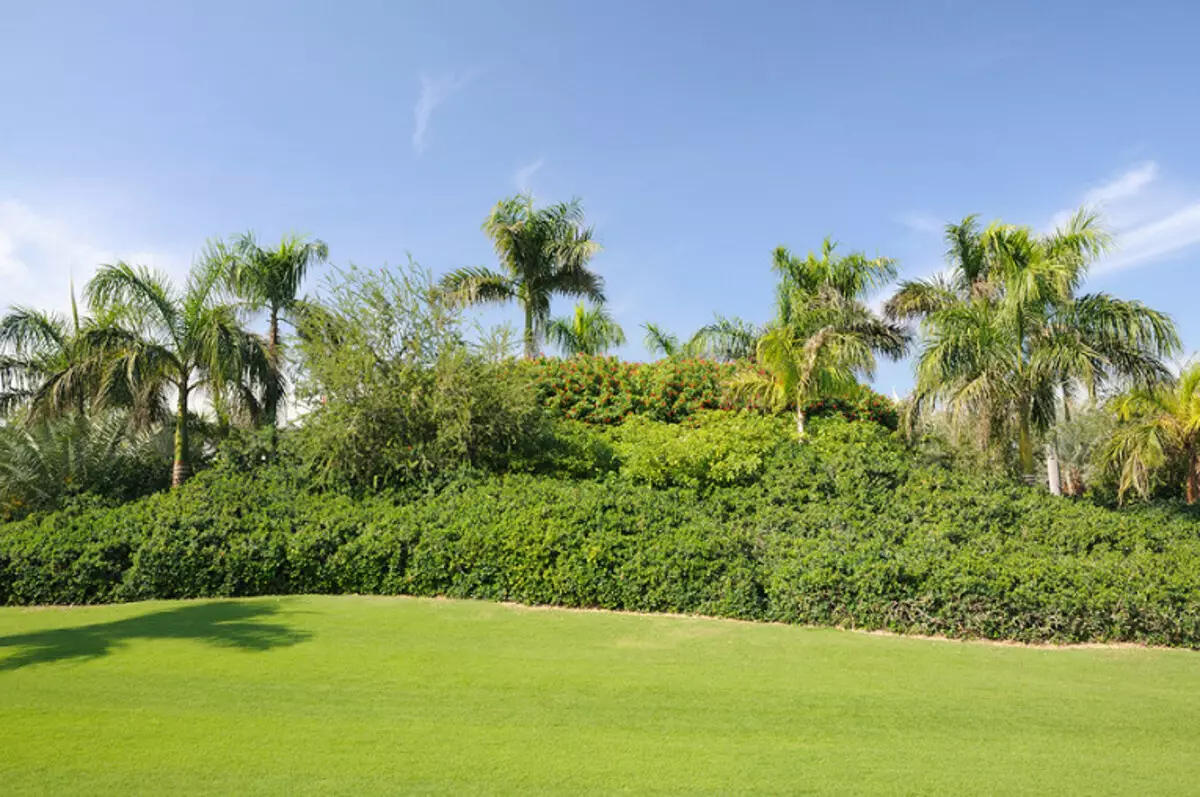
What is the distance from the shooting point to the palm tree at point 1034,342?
12.8 meters

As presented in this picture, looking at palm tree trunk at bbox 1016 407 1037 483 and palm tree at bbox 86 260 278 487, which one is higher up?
palm tree at bbox 86 260 278 487

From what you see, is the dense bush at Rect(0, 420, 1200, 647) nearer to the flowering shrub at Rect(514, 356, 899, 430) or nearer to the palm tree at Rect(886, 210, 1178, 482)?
the palm tree at Rect(886, 210, 1178, 482)

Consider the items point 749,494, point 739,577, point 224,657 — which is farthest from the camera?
point 749,494

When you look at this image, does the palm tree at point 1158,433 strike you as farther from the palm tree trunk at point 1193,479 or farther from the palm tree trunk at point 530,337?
the palm tree trunk at point 530,337

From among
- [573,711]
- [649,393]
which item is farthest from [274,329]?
[573,711]

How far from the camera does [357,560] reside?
11.2m

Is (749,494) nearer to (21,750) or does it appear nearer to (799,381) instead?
(799,381)

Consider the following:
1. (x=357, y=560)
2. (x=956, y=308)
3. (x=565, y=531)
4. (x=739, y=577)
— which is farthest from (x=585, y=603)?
(x=956, y=308)

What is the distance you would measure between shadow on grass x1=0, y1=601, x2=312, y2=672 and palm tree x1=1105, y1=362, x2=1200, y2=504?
43.4 feet

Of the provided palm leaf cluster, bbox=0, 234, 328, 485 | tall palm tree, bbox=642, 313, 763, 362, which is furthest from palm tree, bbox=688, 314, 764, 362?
palm leaf cluster, bbox=0, 234, 328, 485

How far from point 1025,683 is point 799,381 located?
8.92m

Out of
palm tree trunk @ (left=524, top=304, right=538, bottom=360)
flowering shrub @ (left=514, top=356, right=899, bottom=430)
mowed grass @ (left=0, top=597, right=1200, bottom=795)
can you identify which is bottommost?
mowed grass @ (left=0, top=597, right=1200, bottom=795)

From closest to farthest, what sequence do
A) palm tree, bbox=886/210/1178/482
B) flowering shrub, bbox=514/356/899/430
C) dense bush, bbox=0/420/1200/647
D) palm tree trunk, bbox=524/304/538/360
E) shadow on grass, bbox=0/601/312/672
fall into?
shadow on grass, bbox=0/601/312/672, dense bush, bbox=0/420/1200/647, palm tree, bbox=886/210/1178/482, flowering shrub, bbox=514/356/899/430, palm tree trunk, bbox=524/304/538/360

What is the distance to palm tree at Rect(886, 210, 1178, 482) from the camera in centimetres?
1284
